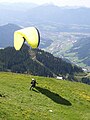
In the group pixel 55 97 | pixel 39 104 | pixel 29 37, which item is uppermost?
pixel 29 37

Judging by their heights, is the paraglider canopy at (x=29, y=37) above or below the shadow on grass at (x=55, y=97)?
above

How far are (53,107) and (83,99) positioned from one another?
1217 cm

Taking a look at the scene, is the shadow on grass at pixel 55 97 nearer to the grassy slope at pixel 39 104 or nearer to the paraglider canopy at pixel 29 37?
the grassy slope at pixel 39 104

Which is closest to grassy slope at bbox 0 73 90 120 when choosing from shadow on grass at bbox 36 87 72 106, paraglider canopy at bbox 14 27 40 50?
shadow on grass at bbox 36 87 72 106

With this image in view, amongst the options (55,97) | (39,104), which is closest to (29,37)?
(55,97)

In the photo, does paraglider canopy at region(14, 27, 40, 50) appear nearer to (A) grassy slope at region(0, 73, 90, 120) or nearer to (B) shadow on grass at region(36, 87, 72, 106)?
(A) grassy slope at region(0, 73, 90, 120)

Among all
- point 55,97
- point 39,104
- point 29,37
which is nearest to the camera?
point 39,104

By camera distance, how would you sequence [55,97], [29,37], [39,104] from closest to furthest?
1. [39,104]
2. [29,37]
3. [55,97]

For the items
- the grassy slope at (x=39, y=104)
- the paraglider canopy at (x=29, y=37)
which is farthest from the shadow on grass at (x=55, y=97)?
the paraglider canopy at (x=29, y=37)

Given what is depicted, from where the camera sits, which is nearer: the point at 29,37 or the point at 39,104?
the point at 39,104

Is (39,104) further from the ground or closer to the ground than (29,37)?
closer to the ground

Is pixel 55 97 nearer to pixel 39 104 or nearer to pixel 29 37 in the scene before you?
pixel 39 104

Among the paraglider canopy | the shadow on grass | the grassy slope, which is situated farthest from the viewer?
the paraglider canopy

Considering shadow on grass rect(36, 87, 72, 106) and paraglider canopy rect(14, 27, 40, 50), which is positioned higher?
paraglider canopy rect(14, 27, 40, 50)
